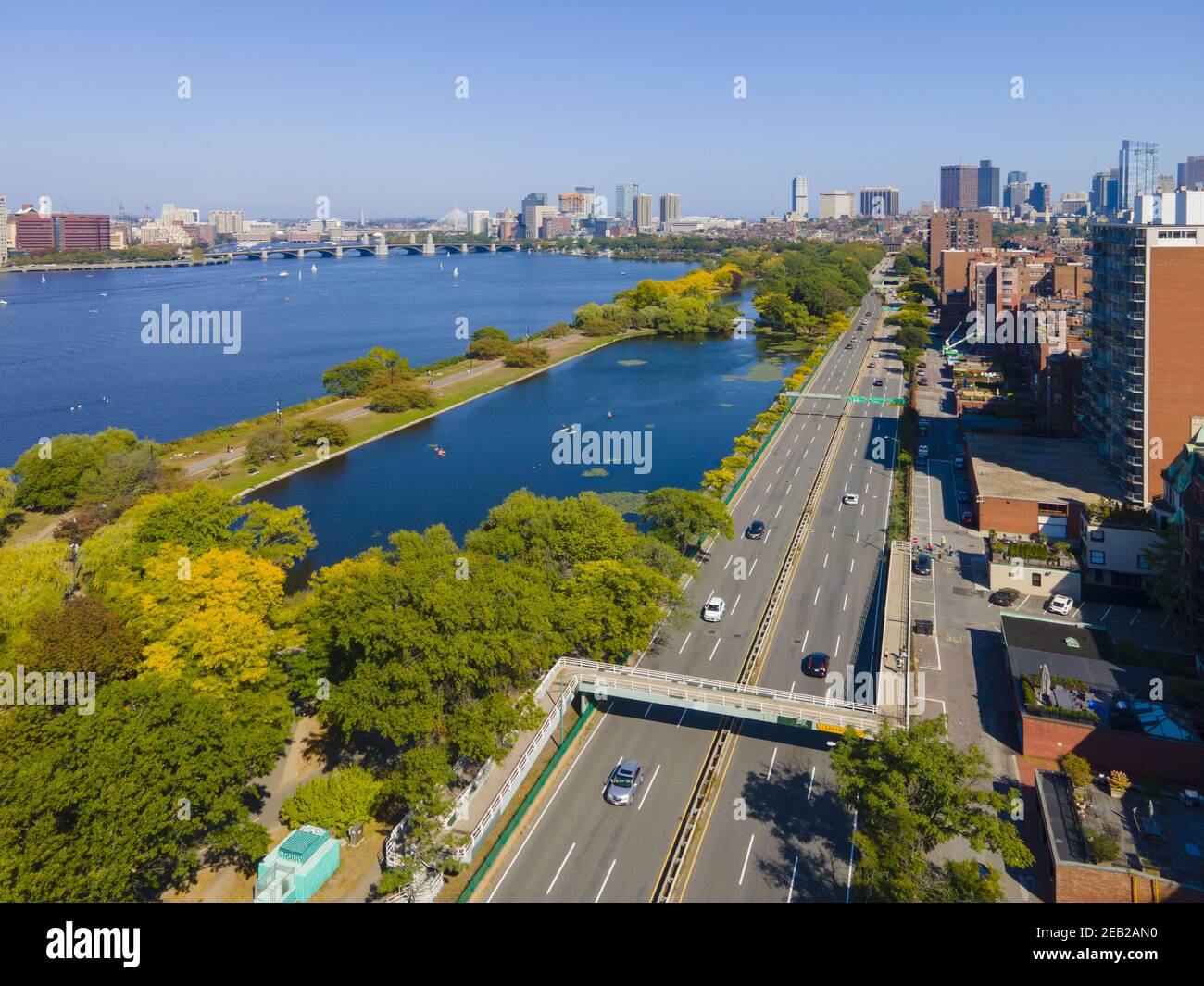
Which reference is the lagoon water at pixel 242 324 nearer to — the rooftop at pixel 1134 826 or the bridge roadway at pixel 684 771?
the bridge roadway at pixel 684 771

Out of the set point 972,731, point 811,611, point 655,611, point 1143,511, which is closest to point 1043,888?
point 972,731

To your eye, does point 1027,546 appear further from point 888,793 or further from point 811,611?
point 888,793

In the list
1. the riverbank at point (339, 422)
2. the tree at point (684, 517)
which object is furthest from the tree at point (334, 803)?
the riverbank at point (339, 422)

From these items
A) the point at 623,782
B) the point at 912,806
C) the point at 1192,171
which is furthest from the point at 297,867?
the point at 1192,171

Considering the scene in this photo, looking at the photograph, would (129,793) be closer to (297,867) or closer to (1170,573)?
(297,867)

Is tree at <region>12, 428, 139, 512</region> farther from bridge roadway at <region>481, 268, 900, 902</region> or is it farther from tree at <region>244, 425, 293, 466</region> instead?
bridge roadway at <region>481, 268, 900, 902</region>

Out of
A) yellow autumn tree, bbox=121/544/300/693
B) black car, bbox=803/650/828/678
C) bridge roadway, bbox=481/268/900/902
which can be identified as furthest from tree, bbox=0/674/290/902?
black car, bbox=803/650/828/678
